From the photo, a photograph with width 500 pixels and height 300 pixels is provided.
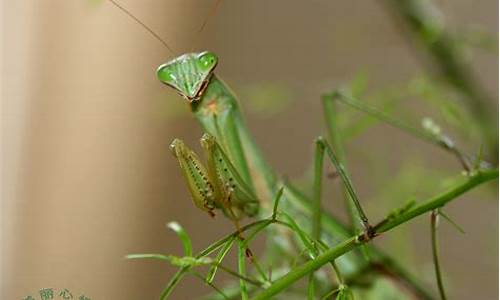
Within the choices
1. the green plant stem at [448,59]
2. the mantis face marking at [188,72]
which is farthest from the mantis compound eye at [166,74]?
the green plant stem at [448,59]

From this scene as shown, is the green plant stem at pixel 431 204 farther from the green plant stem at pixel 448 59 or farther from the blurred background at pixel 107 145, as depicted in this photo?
the green plant stem at pixel 448 59

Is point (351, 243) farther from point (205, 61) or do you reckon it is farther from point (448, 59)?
point (448, 59)

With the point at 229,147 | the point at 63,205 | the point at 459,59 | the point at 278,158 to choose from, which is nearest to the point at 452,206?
the point at 278,158

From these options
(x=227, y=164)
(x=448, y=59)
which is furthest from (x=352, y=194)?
(x=448, y=59)

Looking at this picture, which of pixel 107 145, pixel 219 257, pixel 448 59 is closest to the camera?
pixel 219 257

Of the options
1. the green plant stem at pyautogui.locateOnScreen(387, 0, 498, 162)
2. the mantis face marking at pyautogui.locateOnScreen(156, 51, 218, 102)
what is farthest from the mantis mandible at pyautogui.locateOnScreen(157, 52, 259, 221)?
the green plant stem at pyautogui.locateOnScreen(387, 0, 498, 162)

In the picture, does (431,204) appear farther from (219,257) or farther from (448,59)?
(448,59)

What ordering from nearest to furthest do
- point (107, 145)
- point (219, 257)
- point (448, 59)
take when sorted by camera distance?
point (219, 257), point (107, 145), point (448, 59)

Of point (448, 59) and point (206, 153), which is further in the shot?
point (448, 59)
